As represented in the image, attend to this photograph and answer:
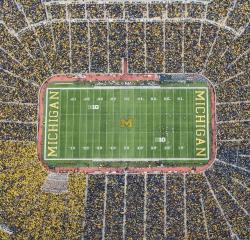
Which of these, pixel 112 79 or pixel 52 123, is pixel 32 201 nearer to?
pixel 52 123

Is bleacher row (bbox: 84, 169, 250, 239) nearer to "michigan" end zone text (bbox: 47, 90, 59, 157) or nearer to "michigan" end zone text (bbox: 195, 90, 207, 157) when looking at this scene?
"michigan" end zone text (bbox: 195, 90, 207, 157)

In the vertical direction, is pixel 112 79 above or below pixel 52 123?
above

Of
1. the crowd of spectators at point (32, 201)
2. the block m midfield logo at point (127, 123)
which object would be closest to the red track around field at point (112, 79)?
the crowd of spectators at point (32, 201)

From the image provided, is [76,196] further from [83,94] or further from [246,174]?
[246,174]

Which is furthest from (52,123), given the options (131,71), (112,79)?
(131,71)

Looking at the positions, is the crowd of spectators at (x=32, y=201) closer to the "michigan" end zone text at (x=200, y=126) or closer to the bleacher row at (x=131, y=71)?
the bleacher row at (x=131, y=71)

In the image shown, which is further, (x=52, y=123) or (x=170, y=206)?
(x=52, y=123)
